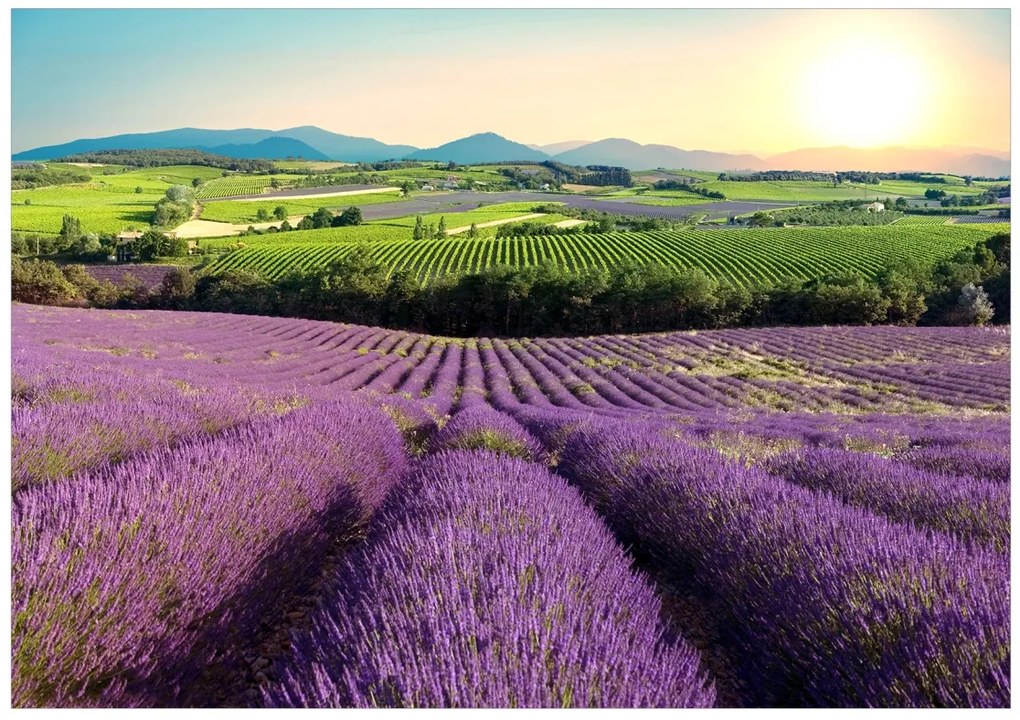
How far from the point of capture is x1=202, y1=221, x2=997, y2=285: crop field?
54.4 m

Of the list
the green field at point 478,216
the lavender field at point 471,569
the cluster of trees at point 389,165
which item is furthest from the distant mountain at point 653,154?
the cluster of trees at point 389,165

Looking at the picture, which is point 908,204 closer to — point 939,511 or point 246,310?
point 246,310

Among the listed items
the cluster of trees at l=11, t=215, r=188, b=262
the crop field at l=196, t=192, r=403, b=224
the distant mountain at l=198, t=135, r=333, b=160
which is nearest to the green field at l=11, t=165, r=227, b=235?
the cluster of trees at l=11, t=215, r=188, b=262

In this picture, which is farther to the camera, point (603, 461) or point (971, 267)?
point (971, 267)

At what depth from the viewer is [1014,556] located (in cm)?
221

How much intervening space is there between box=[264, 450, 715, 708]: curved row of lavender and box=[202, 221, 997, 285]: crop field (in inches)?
1968

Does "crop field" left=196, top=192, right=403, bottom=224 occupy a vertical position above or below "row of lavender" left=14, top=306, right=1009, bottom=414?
above

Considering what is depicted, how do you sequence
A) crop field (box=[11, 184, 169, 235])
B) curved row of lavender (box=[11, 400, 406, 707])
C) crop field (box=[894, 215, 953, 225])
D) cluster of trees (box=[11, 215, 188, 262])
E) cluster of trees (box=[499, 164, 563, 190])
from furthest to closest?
1. cluster of trees (box=[499, 164, 563, 190])
2. crop field (box=[894, 215, 953, 225])
3. crop field (box=[11, 184, 169, 235])
4. cluster of trees (box=[11, 215, 188, 262])
5. curved row of lavender (box=[11, 400, 406, 707])

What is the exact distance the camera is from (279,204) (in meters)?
84.9

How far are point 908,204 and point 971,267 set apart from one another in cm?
1955

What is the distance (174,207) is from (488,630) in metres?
80.6

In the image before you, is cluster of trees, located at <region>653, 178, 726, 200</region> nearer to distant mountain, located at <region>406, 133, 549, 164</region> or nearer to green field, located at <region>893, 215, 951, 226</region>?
green field, located at <region>893, 215, 951, 226</region>

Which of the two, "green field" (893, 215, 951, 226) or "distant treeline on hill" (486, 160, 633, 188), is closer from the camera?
"green field" (893, 215, 951, 226)

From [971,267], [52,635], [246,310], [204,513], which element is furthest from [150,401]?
[971,267]
